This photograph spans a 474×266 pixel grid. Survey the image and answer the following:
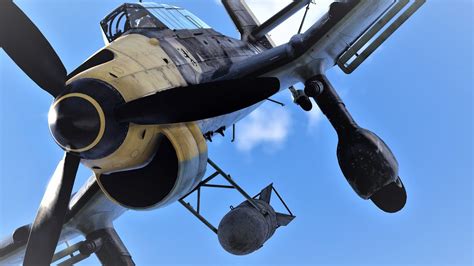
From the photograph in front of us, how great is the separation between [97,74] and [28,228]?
6097 mm

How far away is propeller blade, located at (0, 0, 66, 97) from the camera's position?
9.49 metres

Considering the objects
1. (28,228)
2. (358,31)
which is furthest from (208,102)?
(28,228)

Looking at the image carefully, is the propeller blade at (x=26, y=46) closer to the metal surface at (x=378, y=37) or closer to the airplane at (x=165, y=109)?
the airplane at (x=165, y=109)

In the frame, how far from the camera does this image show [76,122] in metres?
8.21

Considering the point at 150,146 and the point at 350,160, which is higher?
the point at 150,146

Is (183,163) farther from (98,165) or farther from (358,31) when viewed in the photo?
(358,31)

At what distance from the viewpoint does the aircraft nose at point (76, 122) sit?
8.25 meters

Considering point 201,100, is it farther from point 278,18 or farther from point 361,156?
point 278,18

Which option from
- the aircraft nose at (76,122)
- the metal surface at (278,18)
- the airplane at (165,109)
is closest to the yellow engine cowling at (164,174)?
the airplane at (165,109)

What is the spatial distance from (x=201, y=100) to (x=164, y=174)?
5.64 feet

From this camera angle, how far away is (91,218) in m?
13.4

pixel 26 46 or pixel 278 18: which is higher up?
pixel 278 18

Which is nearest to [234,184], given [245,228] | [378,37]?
[245,228]

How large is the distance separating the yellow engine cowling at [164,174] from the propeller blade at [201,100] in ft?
1.55
